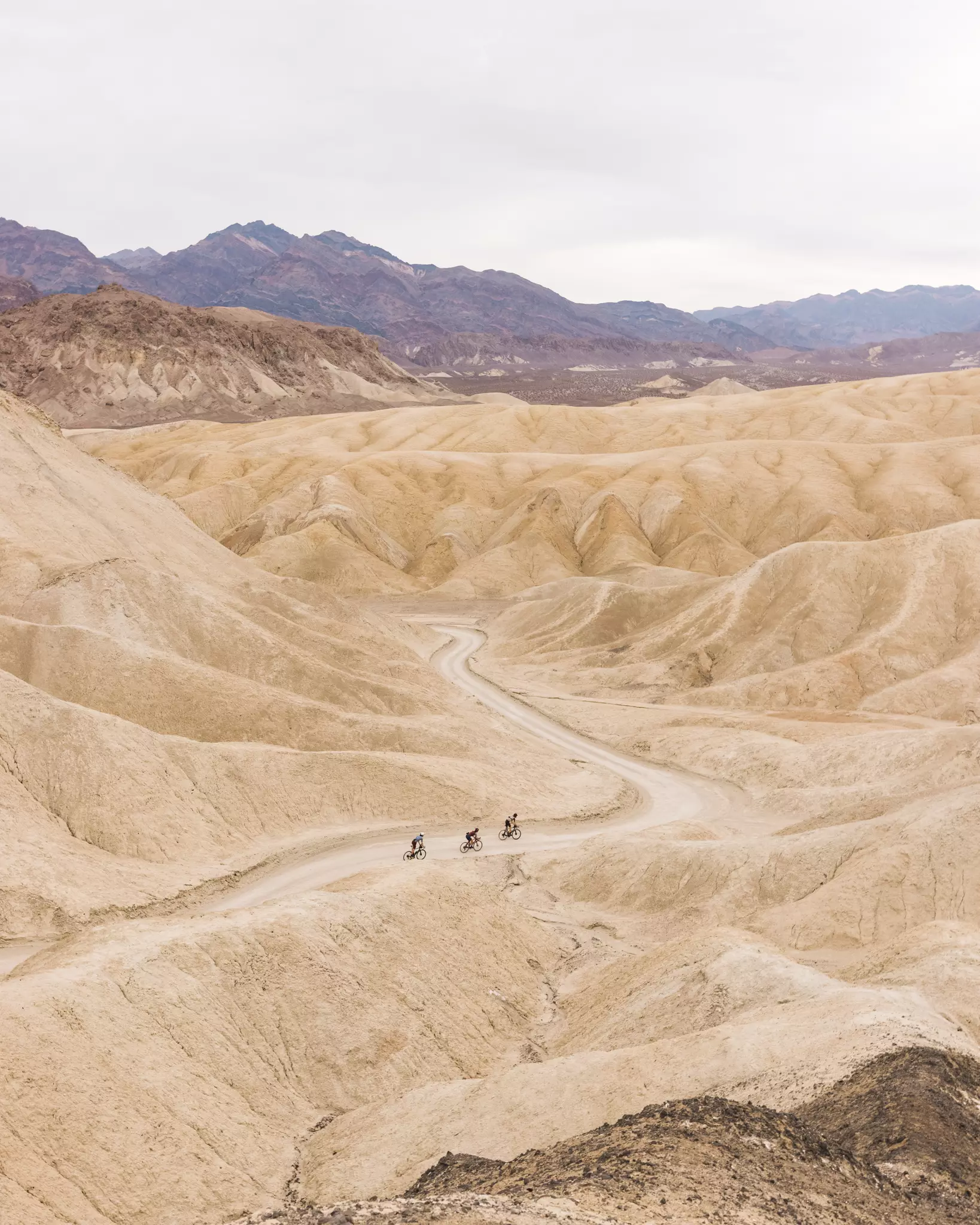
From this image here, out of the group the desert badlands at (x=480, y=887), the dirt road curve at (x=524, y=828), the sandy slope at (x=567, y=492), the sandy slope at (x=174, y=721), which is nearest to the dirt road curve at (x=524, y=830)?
the dirt road curve at (x=524, y=828)

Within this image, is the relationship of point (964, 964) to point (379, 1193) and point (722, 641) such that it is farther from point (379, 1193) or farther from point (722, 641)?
point (722, 641)

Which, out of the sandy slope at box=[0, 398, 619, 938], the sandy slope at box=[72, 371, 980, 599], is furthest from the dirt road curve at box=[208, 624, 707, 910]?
the sandy slope at box=[72, 371, 980, 599]

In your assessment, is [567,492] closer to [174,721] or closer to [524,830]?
[524,830]

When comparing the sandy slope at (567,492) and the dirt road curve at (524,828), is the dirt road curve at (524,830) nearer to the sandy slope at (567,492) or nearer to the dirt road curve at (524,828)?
the dirt road curve at (524,828)

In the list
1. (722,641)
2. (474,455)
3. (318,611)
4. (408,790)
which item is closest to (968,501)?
(722,641)

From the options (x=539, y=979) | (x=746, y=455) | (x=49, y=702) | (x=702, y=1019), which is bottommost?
(x=539, y=979)

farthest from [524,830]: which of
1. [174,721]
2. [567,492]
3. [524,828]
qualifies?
[567,492]
